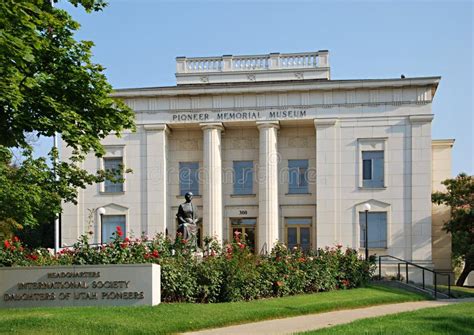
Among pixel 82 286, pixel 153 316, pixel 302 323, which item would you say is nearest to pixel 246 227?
pixel 82 286

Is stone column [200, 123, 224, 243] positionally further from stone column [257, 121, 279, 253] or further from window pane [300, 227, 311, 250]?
window pane [300, 227, 311, 250]

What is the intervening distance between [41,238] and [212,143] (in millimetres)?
18176

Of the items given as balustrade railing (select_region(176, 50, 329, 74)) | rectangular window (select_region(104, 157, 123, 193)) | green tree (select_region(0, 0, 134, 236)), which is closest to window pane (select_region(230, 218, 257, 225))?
rectangular window (select_region(104, 157, 123, 193))

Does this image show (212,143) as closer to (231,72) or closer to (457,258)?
(231,72)

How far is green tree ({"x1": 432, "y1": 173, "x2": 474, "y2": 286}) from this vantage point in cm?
3931

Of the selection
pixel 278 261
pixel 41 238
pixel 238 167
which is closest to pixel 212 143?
pixel 238 167

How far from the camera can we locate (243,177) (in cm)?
4525

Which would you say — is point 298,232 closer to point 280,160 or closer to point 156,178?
point 280,160

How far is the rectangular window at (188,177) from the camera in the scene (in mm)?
45250

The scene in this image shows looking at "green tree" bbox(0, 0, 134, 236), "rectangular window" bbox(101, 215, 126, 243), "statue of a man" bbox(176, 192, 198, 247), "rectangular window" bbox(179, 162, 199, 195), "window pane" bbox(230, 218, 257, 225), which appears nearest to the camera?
"green tree" bbox(0, 0, 134, 236)

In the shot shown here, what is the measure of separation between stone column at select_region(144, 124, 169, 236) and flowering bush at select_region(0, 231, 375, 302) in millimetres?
20744

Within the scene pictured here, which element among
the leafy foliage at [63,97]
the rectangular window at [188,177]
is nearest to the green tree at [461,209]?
the rectangular window at [188,177]

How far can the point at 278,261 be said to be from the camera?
22.7 meters

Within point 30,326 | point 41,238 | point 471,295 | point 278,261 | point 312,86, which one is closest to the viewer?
point 30,326
